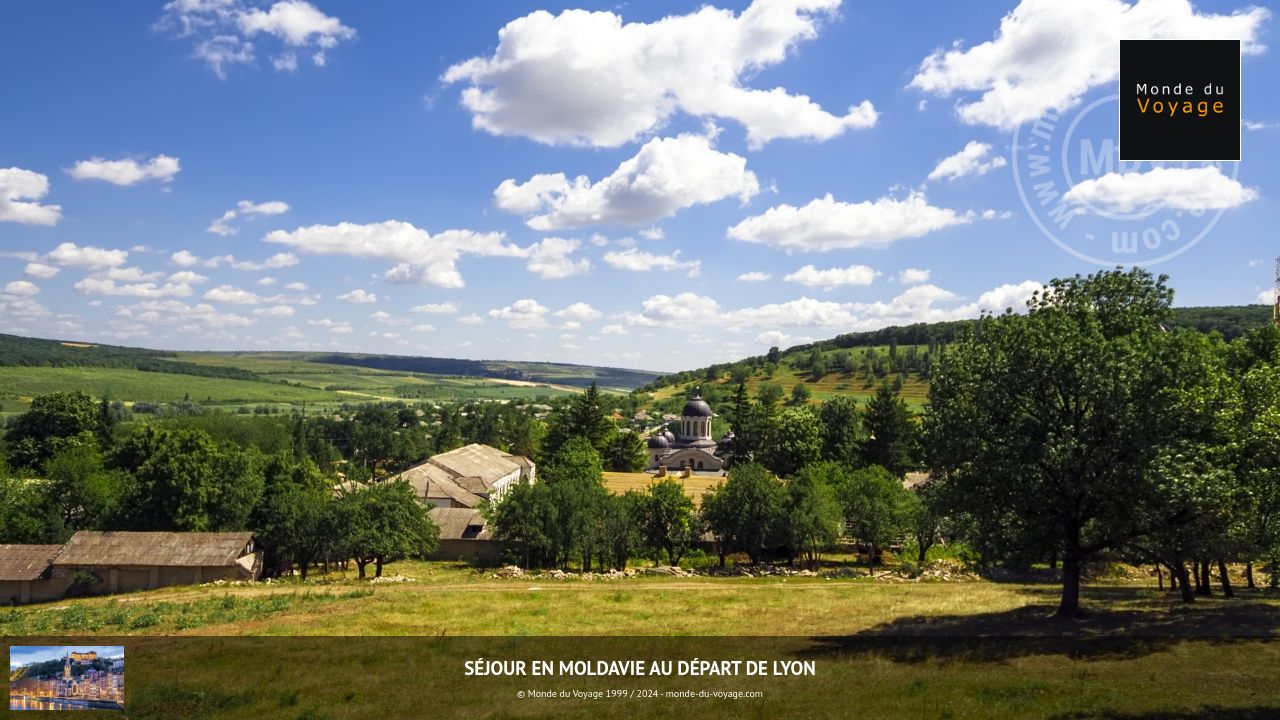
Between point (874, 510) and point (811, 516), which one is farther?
point (874, 510)

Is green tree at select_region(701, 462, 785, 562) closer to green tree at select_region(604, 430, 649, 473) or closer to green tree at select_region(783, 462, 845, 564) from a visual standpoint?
green tree at select_region(783, 462, 845, 564)

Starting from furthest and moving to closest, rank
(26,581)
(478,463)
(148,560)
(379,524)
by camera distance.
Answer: (478,463), (379,524), (148,560), (26,581)

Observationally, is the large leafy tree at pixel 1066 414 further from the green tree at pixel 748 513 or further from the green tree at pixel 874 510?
the green tree at pixel 748 513

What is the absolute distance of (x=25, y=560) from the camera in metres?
46.6

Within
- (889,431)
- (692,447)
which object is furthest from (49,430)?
(889,431)

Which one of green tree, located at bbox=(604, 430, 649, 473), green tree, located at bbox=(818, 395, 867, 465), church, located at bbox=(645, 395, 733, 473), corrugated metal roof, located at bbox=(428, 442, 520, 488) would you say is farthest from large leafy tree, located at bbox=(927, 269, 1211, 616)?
green tree, located at bbox=(604, 430, 649, 473)

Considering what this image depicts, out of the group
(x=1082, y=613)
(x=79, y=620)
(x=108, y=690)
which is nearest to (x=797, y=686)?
(x=1082, y=613)

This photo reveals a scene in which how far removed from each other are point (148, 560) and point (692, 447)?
7233 cm

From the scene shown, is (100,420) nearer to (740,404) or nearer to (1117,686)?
(740,404)

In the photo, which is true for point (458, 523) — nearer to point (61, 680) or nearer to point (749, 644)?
point (749, 644)

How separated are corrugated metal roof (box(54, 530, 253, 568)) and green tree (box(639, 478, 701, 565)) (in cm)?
2812

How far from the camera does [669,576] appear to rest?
47.2 m

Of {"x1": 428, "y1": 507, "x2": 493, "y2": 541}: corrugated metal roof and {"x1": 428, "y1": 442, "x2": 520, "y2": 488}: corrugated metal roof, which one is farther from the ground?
{"x1": 428, "y1": 442, "x2": 520, "y2": 488}: corrugated metal roof

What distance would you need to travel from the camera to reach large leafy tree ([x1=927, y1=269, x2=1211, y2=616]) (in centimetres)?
2262
